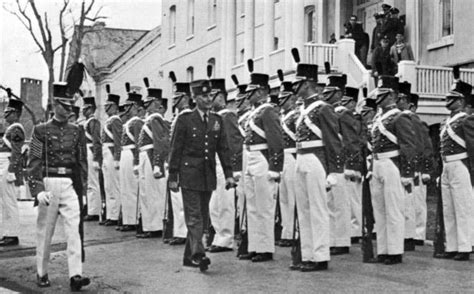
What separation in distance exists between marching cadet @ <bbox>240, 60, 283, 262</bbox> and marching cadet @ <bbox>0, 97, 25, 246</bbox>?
15.2ft

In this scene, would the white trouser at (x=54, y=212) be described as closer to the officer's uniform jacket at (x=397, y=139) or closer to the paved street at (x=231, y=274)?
the paved street at (x=231, y=274)

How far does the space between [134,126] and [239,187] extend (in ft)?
10.5

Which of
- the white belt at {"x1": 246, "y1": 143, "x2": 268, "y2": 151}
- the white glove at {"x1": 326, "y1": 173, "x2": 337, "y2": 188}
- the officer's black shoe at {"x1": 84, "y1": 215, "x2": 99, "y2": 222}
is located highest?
the white belt at {"x1": 246, "y1": 143, "x2": 268, "y2": 151}

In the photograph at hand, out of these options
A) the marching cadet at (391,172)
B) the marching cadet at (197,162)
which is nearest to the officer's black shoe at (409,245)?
the marching cadet at (391,172)

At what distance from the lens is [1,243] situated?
15.7 m

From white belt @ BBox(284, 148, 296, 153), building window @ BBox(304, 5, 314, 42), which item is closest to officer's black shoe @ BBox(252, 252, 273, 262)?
white belt @ BBox(284, 148, 296, 153)

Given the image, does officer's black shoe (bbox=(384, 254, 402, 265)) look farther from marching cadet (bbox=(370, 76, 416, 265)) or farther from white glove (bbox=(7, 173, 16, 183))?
white glove (bbox=(7, 173, 16, 183))

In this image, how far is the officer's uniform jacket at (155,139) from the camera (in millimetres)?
15523

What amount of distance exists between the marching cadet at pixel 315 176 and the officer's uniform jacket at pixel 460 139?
2083 millimetres

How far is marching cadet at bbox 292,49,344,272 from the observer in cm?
1177

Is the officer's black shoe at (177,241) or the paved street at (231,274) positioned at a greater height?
the officer's black shoe at (177,241)

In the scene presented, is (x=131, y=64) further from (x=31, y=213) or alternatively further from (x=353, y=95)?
(x=353, y=95)

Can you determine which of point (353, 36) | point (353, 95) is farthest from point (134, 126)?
point (353, 36)

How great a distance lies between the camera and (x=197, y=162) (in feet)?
38.9
